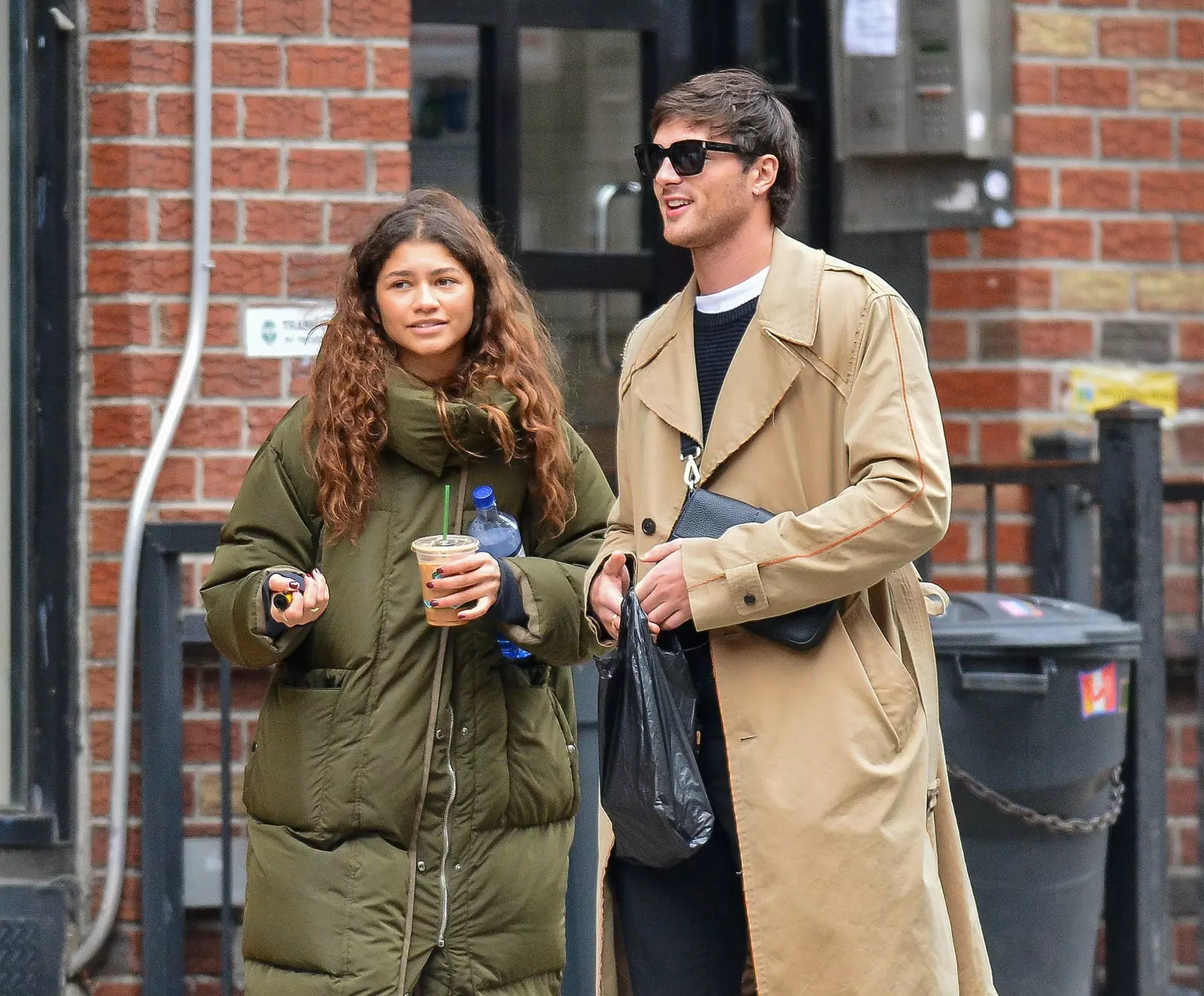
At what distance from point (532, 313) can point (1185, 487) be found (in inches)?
76.3

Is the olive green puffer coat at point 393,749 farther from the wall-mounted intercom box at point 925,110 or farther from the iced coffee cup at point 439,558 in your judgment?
the wall-mounted intercom box at point 925,110

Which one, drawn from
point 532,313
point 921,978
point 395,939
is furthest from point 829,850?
point 532,313

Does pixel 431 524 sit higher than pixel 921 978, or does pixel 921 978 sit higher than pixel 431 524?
pixel 431 524

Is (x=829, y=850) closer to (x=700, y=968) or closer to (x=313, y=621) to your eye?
(x=700, y=968)

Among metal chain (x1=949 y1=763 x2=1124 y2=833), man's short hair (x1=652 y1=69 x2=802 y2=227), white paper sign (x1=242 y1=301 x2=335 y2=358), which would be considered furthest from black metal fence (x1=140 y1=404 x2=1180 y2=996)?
man's short hair (x1=652 y1=69 x2=802 y2=227)

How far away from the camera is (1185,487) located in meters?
4.33

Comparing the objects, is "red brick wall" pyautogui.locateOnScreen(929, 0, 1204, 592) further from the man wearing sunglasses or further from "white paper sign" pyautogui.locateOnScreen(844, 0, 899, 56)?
the man wearing sunglasses

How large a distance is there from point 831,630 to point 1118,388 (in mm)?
2527

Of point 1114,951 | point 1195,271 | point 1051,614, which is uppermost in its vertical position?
point 1195,271

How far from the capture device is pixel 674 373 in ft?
9.22

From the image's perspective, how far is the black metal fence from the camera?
3.88 meters

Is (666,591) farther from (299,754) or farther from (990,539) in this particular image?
(990,539)

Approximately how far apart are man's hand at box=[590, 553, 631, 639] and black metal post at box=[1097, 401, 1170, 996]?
181cm

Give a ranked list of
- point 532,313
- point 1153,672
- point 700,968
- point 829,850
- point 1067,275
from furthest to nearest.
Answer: point 1067,275 < point 1153,672 < point 532,313 < point 700,968 < point 829,850
